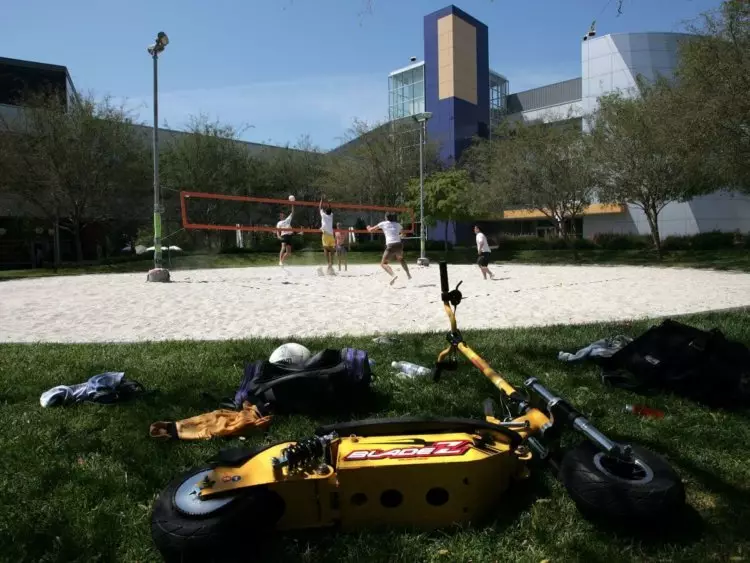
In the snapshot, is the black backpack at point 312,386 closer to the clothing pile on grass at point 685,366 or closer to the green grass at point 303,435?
the green grass at point 303,435

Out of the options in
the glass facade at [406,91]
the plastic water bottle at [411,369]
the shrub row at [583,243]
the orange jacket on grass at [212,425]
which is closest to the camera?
the orange jacket on grass at [212,425]

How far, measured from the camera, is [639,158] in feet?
77.4

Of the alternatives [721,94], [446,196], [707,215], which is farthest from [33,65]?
[707,215]

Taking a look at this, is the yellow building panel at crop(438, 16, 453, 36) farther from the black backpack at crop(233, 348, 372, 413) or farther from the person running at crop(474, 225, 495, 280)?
the black backpack at crop(233, 348, 372, 413)

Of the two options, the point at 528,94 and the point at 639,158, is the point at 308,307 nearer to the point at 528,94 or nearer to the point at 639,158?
the point at 639,158

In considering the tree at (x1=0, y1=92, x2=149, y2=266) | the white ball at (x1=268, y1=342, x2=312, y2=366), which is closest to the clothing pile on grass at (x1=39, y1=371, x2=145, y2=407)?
the white ball at (x1=268, y1=342, x2=312, y2=366)

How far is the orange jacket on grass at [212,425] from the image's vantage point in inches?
130

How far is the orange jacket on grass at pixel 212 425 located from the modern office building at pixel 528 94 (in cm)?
3812

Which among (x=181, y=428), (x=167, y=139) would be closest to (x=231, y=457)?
(x=181, y=428)

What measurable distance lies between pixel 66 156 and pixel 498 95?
127 ft

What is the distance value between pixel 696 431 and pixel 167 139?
38.7 meters

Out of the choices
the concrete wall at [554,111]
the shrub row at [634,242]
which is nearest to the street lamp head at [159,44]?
the shrub row at [634,242]

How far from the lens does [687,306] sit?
8.84 meters

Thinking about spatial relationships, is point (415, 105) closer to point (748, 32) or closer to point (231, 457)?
point (748, 32)
